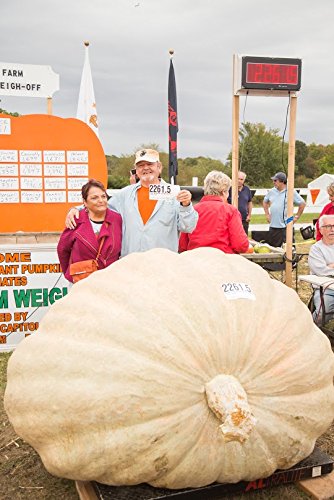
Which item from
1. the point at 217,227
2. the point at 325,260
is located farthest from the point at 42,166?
the point at 325,260

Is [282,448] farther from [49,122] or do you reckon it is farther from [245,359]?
[49,122]

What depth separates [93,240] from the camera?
12.4 ft

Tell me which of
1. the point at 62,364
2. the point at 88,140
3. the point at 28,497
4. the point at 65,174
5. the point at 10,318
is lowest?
the point at 28,497

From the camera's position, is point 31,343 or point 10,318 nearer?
point 31,343

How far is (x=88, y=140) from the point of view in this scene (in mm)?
5824

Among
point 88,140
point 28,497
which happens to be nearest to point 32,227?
point 88,140

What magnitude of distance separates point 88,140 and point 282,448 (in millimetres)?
4340

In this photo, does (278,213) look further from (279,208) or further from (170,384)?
(170,384)

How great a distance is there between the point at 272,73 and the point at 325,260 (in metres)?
2.17

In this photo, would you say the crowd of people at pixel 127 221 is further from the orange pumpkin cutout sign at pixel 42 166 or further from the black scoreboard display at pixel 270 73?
the black scoreboard display at pixel 270 73

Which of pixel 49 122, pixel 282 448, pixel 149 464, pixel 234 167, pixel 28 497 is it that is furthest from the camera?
pixel 234 167

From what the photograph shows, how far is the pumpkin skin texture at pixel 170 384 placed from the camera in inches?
82.4

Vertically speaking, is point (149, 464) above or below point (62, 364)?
below

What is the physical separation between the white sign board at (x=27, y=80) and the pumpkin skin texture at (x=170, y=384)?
3.75 meters
